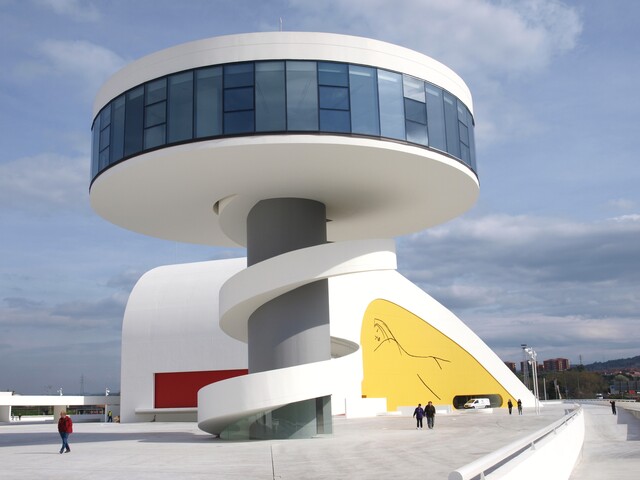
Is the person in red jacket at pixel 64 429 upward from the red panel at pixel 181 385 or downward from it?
downward

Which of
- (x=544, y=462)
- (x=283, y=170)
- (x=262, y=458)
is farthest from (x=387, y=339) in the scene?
(x=544, y=462)

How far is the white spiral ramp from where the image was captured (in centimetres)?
2097

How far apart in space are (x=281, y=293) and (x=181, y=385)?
31468 millimetres

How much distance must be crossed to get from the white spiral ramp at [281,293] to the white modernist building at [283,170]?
0.14ft

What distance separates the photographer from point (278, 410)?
22016 mm

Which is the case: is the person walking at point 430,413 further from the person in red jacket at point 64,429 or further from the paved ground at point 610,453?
the person in red jacket at point 64,429

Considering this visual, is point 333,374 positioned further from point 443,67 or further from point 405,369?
point 405,369

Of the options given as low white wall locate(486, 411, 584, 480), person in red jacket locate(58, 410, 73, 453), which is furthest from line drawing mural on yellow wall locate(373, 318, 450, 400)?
low white wall locate(486, 411, 584, 480)

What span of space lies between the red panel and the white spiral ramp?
2861cm

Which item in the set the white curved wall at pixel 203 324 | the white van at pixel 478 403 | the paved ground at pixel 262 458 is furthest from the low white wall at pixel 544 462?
the white van at pixel 478 403

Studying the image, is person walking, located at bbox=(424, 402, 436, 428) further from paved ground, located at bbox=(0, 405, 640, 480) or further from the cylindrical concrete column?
the cylindrical concrete column

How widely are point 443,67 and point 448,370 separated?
32770 millimetres

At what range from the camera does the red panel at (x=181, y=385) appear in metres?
50.9

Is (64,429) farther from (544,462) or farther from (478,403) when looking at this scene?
(478,403)
